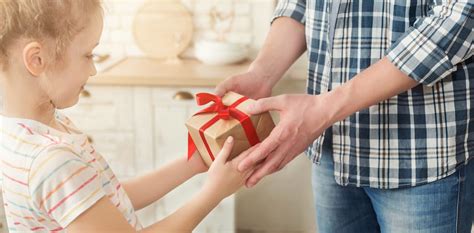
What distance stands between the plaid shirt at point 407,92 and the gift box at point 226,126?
204 millimetres

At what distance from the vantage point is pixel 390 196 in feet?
4.55

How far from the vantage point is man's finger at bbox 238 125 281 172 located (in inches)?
50.9

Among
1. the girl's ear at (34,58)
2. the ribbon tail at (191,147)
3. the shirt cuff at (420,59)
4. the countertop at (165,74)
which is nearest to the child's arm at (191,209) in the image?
the ribbon tail at (191,147)

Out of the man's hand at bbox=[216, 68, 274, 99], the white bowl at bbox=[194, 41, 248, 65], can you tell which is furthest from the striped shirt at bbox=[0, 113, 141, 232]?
the white bowl at bbox=[194, 41, 248, 65]

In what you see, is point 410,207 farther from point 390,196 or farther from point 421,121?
point 421,121

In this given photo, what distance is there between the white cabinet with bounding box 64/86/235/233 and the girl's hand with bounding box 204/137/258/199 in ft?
3.91

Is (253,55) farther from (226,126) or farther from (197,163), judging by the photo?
(226,126)

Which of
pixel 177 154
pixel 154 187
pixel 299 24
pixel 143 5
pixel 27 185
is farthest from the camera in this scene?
pixel 143 5

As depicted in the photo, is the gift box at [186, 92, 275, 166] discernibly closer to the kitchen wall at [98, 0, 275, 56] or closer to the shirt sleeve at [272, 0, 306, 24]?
the shirt sleeve at [272, 0, 306, 24]

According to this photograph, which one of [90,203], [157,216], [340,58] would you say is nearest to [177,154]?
[157,216]

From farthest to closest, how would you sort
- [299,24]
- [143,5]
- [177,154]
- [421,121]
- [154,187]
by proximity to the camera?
[143,5]
[177,154]
[299,24]
[154,187]
[421,121]

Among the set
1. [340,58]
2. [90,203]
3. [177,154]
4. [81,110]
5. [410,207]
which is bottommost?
[177,154]

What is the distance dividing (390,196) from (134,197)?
556 millimetres

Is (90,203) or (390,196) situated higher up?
(90,203)
